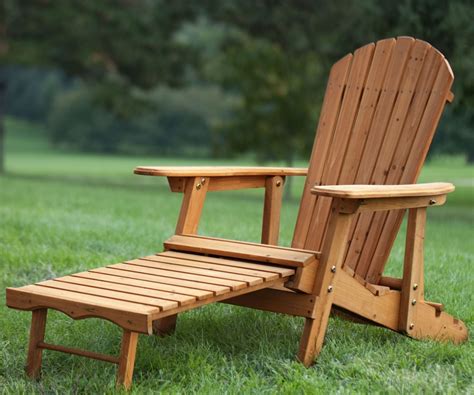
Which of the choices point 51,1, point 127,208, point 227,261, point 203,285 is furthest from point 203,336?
point 51,1

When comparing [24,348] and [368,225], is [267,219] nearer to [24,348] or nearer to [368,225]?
[368,225]

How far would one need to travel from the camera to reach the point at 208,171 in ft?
12.8

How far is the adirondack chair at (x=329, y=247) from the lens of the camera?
3.13 metres

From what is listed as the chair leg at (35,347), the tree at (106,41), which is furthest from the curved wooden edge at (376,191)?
the tree at (106,41)

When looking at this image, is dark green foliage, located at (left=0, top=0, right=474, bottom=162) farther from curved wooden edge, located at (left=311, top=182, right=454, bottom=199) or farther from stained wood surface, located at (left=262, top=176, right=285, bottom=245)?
curved wooden edge, located at (left=311, top=182, right=454, bottom=199)

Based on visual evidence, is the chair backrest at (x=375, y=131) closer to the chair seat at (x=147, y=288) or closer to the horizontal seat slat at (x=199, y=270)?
the chair seat at (x=147, y=288)

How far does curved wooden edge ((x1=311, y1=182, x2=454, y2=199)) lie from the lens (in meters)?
3.18

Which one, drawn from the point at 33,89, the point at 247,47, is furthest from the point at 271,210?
the point at 33,89


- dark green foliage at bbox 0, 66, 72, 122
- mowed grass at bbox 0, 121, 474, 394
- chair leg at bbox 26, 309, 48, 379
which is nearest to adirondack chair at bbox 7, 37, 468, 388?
chair leg at bbox 26, 309, 48, 379

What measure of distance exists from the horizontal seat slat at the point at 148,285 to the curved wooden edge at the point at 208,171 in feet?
1.50

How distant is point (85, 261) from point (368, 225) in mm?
2061

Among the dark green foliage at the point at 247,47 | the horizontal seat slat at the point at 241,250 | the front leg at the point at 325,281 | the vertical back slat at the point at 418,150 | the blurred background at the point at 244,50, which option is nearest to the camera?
the front leg at the point at 325,281

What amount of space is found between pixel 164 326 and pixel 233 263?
0.44 metres

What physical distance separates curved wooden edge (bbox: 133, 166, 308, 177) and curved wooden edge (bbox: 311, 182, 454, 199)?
2.31ft
